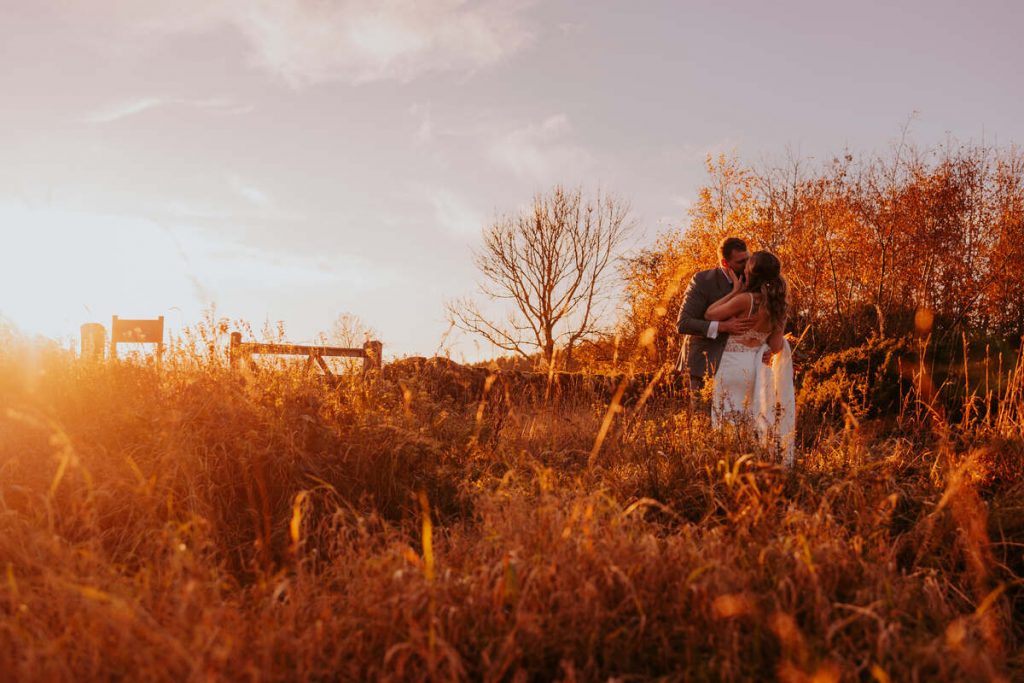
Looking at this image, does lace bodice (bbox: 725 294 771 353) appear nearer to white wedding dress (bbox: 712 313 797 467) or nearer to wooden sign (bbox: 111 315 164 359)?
white wedding dress (bbox: 712 313 797 467)

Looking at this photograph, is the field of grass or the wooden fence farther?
the wooden fence

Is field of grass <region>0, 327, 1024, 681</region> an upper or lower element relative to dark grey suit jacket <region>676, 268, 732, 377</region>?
lower

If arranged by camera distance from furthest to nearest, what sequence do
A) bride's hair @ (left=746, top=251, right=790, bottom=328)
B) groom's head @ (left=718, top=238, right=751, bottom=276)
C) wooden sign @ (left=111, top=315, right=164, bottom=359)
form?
wooden sign @ (left=111, top=315, right=164, bottom=359) < groom's head @ (left=718, top=238, right=751, bottom=276) < bride's hair @ (left=746, top=251, right=790, bottom=328)

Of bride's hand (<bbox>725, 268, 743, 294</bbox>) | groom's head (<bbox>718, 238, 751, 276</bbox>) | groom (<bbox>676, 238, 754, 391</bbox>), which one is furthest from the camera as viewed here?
groom's head (<bbox>718, 238, 751, 276</bbox>)

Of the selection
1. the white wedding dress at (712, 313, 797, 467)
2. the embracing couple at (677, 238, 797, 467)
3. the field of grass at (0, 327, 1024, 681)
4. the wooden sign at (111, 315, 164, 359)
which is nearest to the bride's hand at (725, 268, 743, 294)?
the embracing couple at (677, 238, 797, 467)

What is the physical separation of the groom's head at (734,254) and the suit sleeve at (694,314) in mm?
289

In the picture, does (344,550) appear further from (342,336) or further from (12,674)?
(342,336)

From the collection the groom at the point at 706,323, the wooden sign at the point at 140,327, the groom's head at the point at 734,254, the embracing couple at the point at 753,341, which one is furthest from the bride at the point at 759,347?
the wooden sign at the point at 140,327

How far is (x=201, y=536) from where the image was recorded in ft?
9.41

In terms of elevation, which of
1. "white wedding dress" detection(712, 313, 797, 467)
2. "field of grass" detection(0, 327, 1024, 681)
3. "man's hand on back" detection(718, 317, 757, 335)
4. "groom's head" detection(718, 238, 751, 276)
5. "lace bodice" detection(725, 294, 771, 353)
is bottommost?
"field of grass" detection(0, 327, 1024, 681)

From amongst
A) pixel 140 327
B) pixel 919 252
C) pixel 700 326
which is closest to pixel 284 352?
pixel 700 326

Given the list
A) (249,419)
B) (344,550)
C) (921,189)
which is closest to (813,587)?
(344,550)

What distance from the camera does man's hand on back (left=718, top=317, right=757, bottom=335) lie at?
5426 mm

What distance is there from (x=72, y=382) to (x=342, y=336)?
202 centimetres
